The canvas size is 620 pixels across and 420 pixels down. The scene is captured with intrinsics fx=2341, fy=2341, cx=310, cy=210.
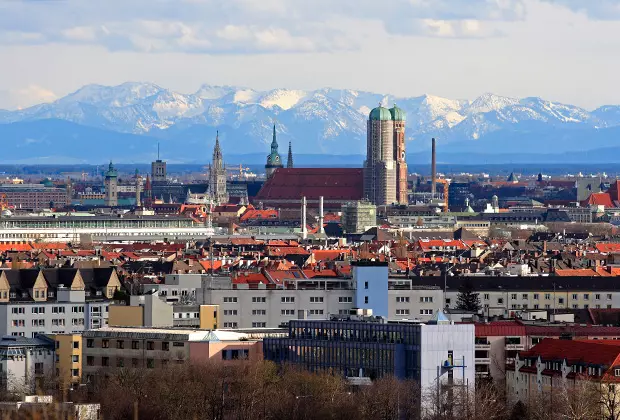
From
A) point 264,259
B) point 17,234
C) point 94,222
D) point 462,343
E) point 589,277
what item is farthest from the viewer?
point 94,222

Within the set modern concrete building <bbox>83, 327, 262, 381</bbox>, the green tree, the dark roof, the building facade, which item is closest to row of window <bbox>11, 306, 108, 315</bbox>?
the building facade

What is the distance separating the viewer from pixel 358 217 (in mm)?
194375

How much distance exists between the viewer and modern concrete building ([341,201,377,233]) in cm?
19300

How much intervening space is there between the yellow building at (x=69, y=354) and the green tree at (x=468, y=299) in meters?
17.6

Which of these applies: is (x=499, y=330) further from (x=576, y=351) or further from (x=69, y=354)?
(x=69, y=354)

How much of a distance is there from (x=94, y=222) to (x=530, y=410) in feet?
436

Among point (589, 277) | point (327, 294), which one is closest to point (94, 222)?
point (589, 277)

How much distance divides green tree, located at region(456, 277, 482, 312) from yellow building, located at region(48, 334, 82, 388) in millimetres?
17643

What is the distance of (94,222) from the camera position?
7087 inches

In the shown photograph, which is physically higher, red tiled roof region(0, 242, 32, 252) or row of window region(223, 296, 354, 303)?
red tiled roof region(0, 242, 32, 252)

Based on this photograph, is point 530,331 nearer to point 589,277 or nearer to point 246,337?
point 246,337

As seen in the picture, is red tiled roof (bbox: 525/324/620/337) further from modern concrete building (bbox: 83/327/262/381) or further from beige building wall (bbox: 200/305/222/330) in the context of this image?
beige building wall (bbox: 200/305/222/330)

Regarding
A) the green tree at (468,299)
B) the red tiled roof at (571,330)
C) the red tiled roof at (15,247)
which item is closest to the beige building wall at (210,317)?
the green tree at (468,299)

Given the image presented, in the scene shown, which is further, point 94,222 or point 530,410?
point 94,222
